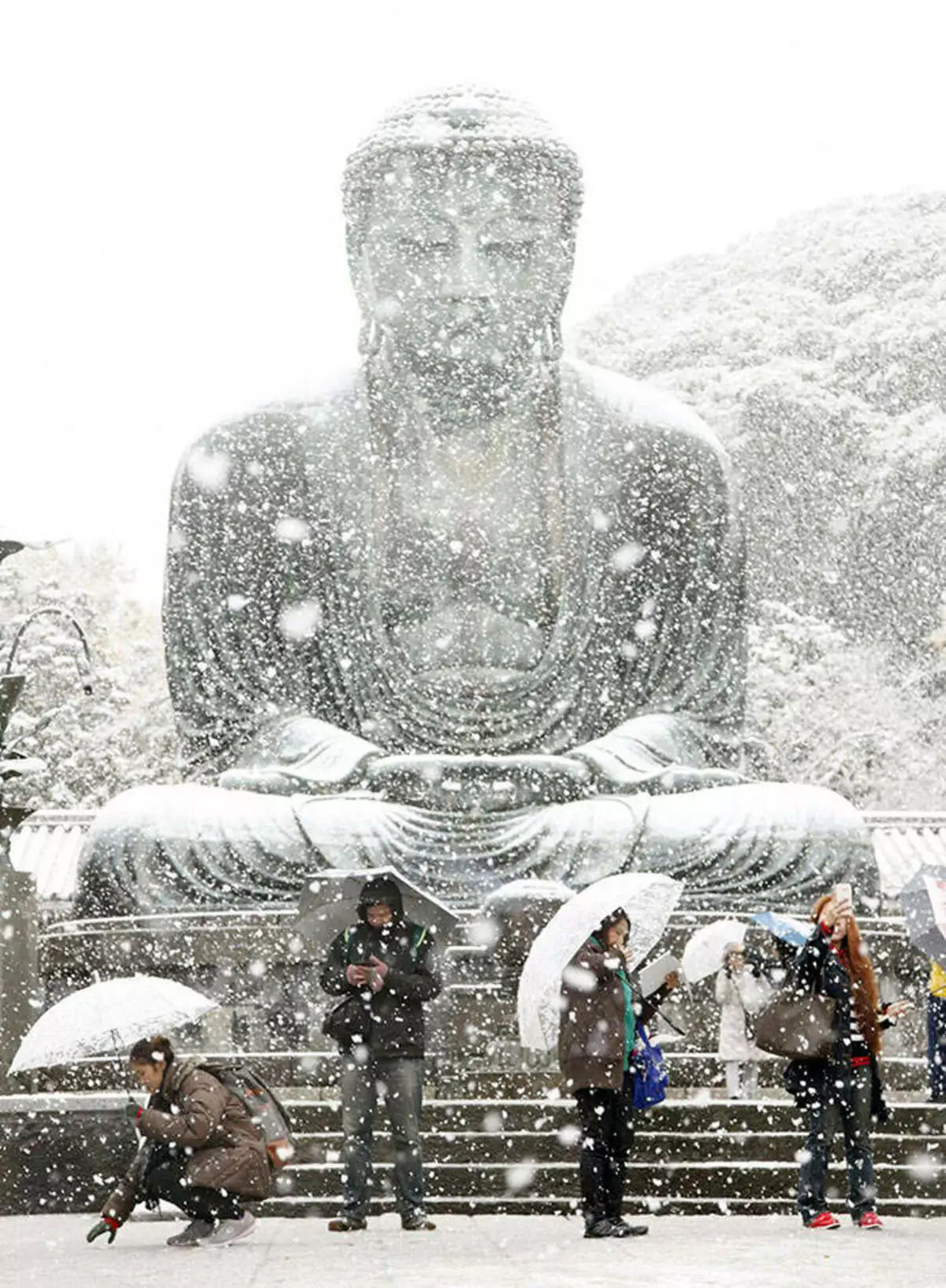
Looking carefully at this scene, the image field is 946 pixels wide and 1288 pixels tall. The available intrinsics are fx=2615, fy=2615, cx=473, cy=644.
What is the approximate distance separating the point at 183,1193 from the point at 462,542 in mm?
5704

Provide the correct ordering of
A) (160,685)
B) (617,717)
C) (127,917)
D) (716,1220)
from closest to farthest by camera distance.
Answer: (716,1220) < (127,917) < (617,717) < (160,685)

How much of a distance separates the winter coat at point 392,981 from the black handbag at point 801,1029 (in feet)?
3.35

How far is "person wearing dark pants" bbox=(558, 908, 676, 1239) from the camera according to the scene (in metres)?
7.43

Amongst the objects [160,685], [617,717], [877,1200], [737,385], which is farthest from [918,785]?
[877,1200]

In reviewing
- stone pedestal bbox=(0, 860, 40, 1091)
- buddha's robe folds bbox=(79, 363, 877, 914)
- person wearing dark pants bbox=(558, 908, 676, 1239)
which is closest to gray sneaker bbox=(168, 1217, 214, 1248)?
person wearing dark pants bbox=(558, 908, 676, 1239)

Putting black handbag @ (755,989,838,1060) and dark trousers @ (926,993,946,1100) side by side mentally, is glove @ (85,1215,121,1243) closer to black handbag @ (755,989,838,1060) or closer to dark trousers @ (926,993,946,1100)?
black handbag @ (755,989,838,1060)

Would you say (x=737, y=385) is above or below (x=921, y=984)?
below

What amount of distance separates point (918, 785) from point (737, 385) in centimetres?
499

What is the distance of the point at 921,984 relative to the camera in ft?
37.8

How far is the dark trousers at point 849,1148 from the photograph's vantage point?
748 centimetres

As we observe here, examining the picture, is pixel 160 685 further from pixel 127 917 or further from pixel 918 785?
pixel 127 917

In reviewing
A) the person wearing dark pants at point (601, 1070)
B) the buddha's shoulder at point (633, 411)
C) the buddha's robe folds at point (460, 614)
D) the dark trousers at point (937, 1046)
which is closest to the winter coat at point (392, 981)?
the person wearing dark pants at point (601, 1070)

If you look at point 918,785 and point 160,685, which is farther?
point 160,685

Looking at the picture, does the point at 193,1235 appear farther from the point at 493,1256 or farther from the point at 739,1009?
the point at 739,1009
